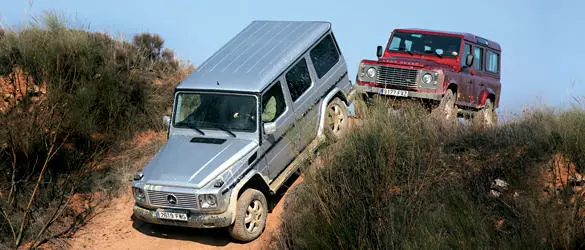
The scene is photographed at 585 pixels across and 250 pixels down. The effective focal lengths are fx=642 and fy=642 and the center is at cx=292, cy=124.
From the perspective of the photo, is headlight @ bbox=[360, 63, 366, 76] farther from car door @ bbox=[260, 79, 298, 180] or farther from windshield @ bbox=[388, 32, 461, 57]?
car door @ bbox=[260, 79, 298, 180]

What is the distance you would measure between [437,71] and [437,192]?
4.79 metres

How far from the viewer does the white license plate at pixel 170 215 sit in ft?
28.2

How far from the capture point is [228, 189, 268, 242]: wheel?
28.6 feet

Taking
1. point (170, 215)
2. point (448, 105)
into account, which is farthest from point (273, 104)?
point (448, 105)

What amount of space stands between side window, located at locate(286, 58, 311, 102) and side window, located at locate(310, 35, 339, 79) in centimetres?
32

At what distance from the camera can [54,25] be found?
50.5 feet

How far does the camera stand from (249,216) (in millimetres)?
8922

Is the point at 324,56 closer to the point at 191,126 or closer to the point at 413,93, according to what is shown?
the point at 413,93

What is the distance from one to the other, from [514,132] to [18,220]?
7906 millimetres

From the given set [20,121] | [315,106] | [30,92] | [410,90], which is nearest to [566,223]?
[315,106]

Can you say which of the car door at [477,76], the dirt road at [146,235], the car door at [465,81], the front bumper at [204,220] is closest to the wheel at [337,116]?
the dirt road at [146,235]

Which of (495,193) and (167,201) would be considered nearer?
(495,193)

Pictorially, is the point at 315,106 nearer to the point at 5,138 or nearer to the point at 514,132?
the point at 514,132

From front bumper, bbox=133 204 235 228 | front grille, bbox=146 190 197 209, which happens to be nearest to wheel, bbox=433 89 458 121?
front bumper, bbox=133 204 235 228
